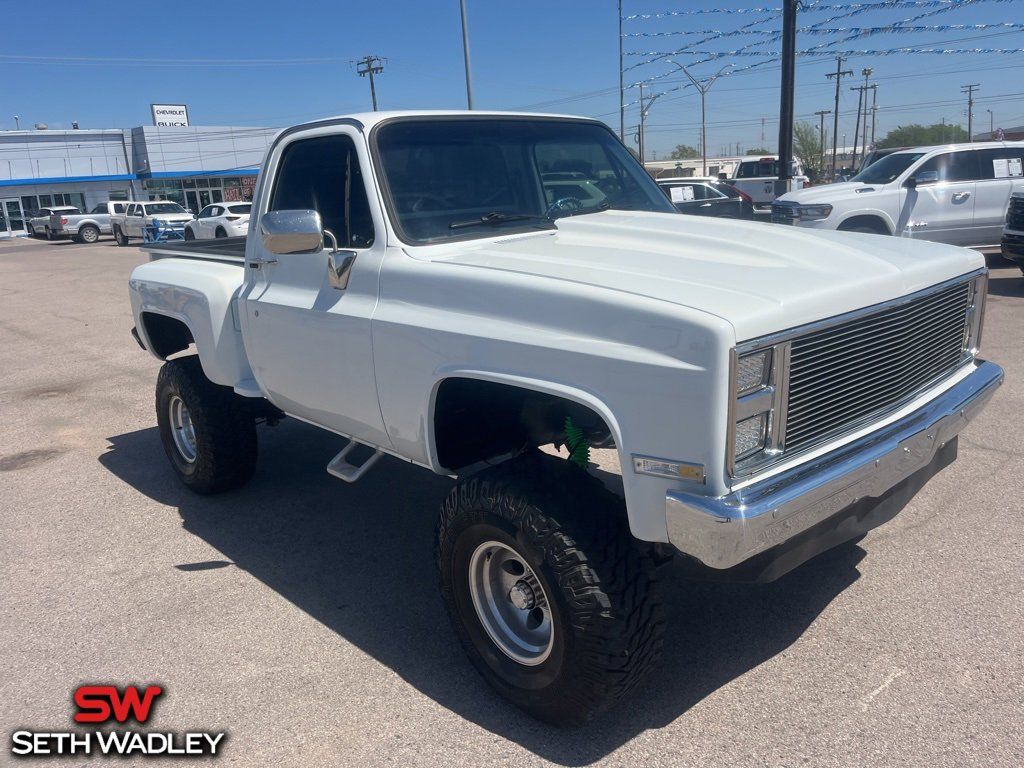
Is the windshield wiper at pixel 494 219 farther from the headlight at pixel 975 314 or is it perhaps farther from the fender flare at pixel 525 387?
the headlight at pixel 975 314

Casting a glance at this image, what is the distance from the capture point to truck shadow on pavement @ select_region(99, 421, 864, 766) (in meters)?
3.08

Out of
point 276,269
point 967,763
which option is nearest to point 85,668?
point 276,269

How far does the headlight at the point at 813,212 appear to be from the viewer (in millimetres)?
11531

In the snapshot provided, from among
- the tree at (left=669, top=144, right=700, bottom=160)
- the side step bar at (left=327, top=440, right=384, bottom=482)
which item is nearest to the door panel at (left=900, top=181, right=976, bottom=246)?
the side step bar at (left=327, top=440, right=384, bottom=482)

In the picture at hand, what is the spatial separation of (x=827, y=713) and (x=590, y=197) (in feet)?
8.37

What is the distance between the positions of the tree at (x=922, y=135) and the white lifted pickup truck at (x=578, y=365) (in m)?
81.5

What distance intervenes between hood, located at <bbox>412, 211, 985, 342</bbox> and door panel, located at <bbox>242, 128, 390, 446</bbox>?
45 centimetres

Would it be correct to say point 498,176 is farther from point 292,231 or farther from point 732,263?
point 732,263

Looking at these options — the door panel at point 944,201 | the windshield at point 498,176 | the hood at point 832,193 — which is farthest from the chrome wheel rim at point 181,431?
the door panel at point 944,201

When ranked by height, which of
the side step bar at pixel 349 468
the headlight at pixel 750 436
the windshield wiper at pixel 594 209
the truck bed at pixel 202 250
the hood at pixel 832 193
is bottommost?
the side step bar at pixel 349 468

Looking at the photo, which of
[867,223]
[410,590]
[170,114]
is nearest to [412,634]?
[410,590]

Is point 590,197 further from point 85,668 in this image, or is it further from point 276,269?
point 85,668

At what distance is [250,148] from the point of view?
56.8m

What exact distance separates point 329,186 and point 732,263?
6.25 ft
